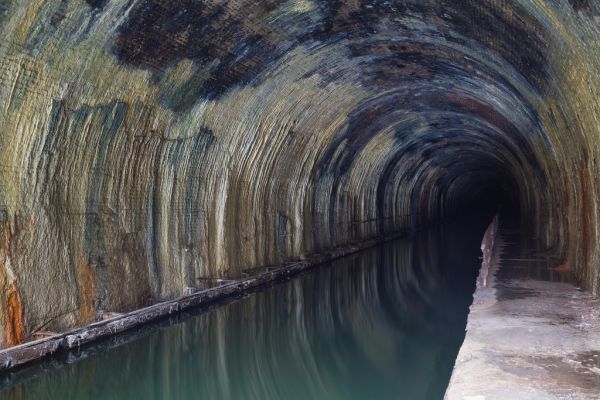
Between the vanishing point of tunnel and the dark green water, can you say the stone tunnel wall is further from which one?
the dark green water

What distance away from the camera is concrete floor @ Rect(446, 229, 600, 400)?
4465 mm

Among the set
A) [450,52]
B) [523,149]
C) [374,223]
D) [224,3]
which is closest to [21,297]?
[224,3]

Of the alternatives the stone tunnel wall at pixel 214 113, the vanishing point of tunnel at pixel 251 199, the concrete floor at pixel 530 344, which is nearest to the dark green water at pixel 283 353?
the vanishing point of tunnel at pixel 251 199

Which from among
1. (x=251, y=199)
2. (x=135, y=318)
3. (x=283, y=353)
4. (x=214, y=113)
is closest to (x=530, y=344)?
(x=283, y=353)

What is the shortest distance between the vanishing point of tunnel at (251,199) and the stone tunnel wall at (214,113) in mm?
34

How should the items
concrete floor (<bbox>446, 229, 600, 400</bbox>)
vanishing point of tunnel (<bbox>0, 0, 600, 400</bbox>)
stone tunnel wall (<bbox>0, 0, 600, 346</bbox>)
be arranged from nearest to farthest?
concrete floor (<bbox>446, 229, 600, 400</bbox>)
vanishing point of tunnel (<bbox>0, 0, 600, 400</bbox>)
stone tunnel wall (<bbox>0, 0, 600, 346</bbox>)

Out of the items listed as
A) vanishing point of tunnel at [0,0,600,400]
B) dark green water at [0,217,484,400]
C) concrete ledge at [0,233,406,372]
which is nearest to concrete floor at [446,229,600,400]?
vanishing point of tunnel at [0,0,600,400]

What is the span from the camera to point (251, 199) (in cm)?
1246

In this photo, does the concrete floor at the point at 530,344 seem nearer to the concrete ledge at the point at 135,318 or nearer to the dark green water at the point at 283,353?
the dark green water at the point at 283,353

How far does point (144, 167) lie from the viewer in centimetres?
905

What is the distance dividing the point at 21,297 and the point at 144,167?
2.84 metres

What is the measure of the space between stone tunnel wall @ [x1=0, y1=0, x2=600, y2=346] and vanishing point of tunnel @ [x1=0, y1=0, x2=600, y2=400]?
0.03m

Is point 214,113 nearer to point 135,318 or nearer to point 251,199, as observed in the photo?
point 251,199

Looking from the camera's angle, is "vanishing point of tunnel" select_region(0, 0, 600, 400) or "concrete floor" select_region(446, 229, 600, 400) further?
"vanishing point of tunnel" select_region(0, 0, 600, 400)
